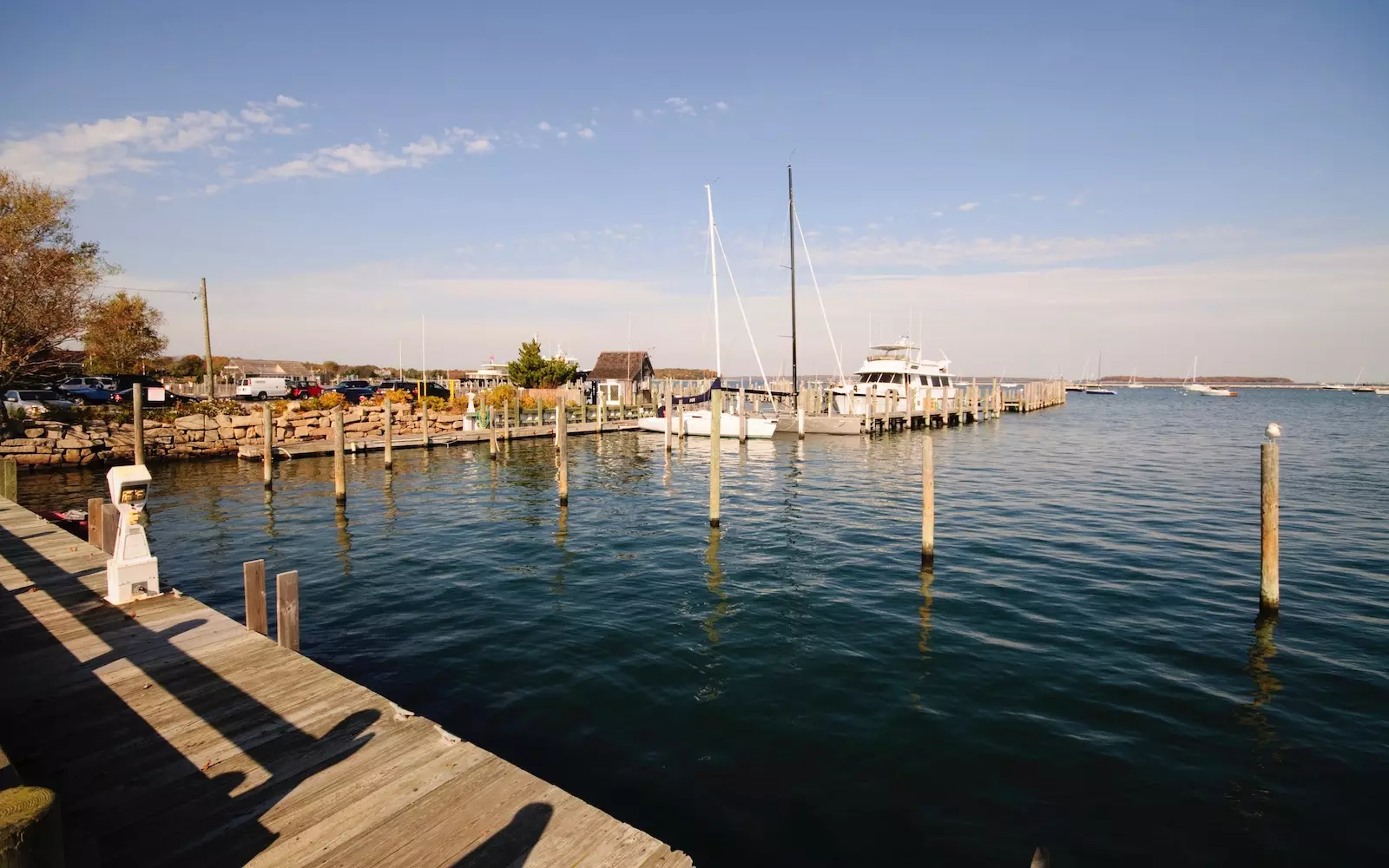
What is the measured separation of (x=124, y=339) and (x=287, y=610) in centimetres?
6411

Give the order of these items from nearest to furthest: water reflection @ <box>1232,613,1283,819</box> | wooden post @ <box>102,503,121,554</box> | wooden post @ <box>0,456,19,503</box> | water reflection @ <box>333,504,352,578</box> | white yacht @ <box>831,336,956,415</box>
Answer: water reflection @ <box>1232,613,1283,819</box>
wooden post @ <box>102,503,121,554</box>
water reflection @ <box>333,504,352,578</box>
wooden post @ <box>0,456,19,503</box>
white yacht @ <box>831,336,956,415</box>

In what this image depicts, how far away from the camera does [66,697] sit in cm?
623

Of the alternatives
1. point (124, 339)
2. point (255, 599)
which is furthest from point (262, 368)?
point (255, 599)

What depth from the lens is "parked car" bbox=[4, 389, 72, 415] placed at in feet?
99.5

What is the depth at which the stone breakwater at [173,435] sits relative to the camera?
1037 inches

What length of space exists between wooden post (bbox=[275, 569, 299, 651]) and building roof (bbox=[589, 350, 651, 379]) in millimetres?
55566

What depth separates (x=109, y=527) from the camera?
1098cm

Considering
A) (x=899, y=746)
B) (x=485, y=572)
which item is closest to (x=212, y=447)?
(x=485, y=572)

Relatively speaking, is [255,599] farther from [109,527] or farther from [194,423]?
[194,423]

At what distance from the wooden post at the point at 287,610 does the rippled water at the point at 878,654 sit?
154 centimetres

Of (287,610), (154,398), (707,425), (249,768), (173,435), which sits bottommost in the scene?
(249,768)

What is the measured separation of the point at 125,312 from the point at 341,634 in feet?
205

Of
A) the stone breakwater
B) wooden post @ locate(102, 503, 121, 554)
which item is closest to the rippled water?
wooden post @ locate(102, 503, 121, 554)

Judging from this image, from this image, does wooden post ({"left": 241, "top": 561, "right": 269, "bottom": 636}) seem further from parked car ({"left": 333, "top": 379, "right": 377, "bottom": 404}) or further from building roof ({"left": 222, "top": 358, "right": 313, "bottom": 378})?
building roof ({"left": 222, "top": 358, "right": 313, "bottom": 378})
